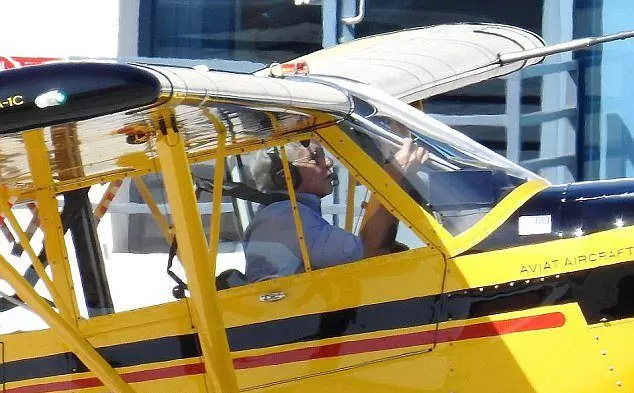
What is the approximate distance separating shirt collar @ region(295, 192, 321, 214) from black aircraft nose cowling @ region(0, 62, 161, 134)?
1.19 m

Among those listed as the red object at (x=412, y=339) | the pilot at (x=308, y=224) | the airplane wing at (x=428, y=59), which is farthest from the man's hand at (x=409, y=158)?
the airplane wing at (x=428, y=59)

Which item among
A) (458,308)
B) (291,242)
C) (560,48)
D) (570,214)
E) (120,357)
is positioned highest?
(560,48)

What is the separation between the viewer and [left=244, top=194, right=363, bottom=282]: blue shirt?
3.72 m

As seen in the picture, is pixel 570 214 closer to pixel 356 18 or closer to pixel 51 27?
pixel 356 18

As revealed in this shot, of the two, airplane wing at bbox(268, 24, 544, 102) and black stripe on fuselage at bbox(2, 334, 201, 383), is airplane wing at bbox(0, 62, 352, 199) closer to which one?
black stripe on fuselage at bbox(2, 334, 201, 383)

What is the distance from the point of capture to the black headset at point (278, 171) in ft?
12.4

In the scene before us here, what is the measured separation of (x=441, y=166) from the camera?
153 inches

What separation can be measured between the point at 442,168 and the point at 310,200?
1.58ft

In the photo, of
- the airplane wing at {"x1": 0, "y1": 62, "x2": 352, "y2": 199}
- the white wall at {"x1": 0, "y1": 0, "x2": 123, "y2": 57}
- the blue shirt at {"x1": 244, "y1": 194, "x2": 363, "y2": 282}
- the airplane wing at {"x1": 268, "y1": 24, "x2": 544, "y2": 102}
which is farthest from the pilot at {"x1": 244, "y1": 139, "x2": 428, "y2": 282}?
the white wall at {"x1": 0, "y1": 0, "x2": 123, "y2": 57}

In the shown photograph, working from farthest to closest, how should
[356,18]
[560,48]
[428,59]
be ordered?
[356,18] < [428,59] < [560,48]

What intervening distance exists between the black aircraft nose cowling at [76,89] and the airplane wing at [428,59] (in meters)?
2.67

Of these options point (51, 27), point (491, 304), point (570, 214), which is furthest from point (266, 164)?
point (51, 27)

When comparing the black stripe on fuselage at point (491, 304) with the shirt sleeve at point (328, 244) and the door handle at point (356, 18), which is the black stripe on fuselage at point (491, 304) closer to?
the shirt sleeve at point (328, 244)

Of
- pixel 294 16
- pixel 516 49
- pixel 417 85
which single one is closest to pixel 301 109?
pixel 417 85
